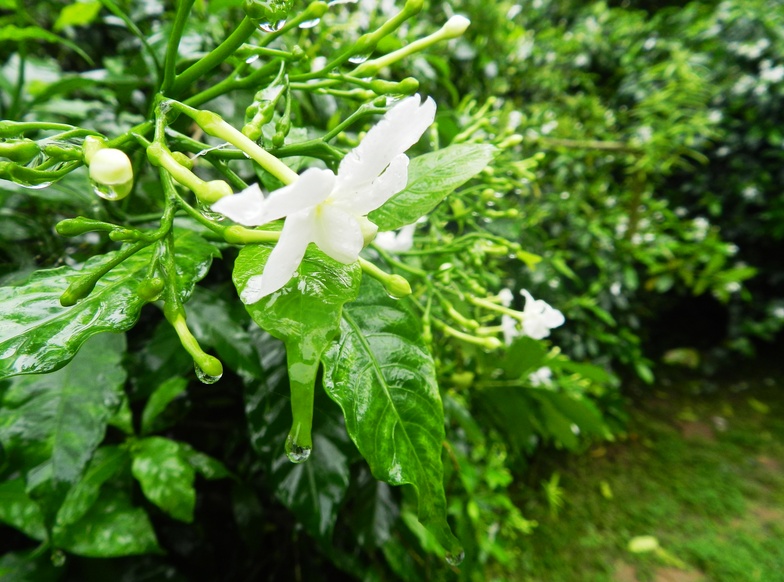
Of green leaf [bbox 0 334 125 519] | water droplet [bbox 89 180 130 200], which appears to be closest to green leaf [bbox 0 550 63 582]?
green leaf [bbox 0 334 125 519]

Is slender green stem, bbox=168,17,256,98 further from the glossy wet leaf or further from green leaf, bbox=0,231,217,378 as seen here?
the glossy wet leaf

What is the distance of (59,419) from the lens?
59 centimetres

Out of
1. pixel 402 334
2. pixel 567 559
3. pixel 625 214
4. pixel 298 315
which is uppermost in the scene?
pixel 298 315

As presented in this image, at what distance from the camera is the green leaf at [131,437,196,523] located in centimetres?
73

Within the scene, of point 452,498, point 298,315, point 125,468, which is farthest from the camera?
point 452,498

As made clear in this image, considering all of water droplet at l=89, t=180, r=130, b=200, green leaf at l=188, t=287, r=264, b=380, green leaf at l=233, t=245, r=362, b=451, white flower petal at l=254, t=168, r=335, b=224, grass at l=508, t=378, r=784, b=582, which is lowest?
grass at l=508, t=378, r=784, b=582

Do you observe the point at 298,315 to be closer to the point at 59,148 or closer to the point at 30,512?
the point at 59,148

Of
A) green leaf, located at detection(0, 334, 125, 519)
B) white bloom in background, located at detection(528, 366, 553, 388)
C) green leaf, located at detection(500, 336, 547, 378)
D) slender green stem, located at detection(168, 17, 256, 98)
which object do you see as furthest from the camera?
white bloom in background, located at detection(528, 366, 553, 388)

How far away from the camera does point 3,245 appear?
0.76 m

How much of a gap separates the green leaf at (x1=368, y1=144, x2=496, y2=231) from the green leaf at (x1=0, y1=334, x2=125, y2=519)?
17.2 inches

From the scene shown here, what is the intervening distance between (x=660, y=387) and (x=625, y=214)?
5.29 ft

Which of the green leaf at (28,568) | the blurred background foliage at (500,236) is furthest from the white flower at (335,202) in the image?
the green leaf at (28,568)

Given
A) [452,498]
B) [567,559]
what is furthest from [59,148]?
[567,559]

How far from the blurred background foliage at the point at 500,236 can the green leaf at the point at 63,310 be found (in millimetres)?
246
